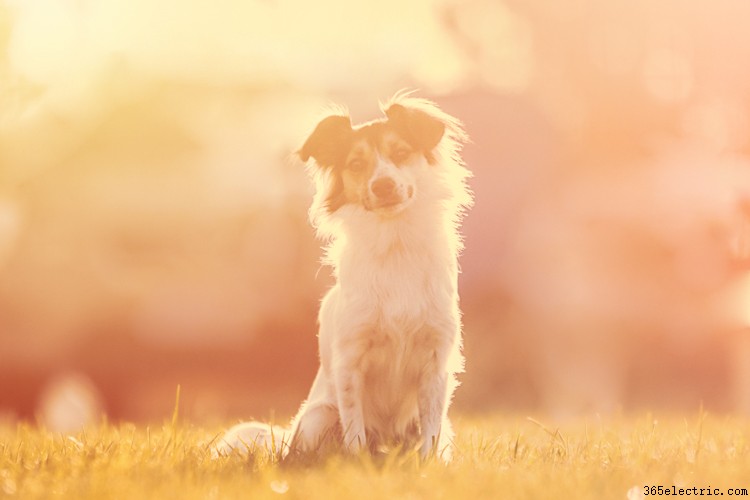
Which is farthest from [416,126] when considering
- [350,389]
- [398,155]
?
[350,389]

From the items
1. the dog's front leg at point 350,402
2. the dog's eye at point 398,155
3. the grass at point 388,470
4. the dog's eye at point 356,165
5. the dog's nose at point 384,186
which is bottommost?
the grass at point 388,470

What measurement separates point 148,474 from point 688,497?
100 inches

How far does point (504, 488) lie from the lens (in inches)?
146

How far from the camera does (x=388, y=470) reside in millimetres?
4168

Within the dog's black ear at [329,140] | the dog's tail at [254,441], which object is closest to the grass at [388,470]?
the dog's tail at [254,441]

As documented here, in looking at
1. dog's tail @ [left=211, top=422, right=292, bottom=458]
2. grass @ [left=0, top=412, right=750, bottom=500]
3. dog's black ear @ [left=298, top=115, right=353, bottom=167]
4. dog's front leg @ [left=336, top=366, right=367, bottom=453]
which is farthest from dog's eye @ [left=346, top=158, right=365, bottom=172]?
grass @ [left=0, top=412, right=750, bottom=500]

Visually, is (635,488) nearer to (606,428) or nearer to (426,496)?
(426,496)

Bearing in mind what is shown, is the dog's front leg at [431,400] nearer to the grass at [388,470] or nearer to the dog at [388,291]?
the dog at [388,291]

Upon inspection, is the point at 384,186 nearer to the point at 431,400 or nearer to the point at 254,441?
the point at 431,400

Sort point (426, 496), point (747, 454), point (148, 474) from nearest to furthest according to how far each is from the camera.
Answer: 1. point (426, 496)
2. point (148, 474)
3. point (747, 454)

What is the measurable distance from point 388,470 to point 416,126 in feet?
7.40

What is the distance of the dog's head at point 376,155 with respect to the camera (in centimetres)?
511

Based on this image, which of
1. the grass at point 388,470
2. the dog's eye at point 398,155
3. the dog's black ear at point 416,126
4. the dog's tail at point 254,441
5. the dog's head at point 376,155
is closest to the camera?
the grass at point 388,470

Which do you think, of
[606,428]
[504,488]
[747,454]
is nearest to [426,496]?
[504,488]
